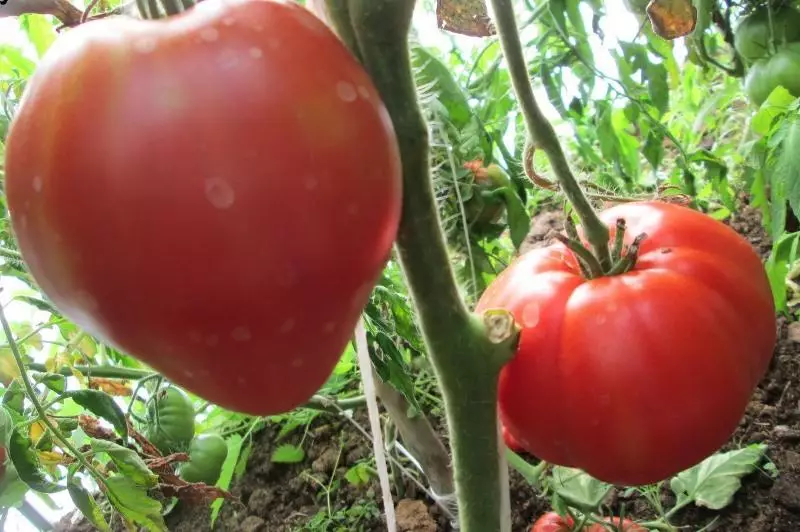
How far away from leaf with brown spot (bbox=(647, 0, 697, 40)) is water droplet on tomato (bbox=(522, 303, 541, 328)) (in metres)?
0.25

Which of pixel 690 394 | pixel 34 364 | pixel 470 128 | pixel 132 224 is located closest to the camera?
pixel 132 224

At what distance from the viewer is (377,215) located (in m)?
0.27

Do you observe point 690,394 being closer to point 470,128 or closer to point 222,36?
point 222,36

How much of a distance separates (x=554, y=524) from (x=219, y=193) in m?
0.76

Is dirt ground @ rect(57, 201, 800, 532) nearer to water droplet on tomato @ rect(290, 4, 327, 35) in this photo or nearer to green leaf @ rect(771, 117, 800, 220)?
green leaf @ rect(771, 117, 800, 220)

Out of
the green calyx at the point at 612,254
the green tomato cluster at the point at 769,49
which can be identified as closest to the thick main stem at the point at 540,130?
the green calyx at the point at 612,254

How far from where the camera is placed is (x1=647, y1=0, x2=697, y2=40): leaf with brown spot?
568 millimetres

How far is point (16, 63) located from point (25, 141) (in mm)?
681

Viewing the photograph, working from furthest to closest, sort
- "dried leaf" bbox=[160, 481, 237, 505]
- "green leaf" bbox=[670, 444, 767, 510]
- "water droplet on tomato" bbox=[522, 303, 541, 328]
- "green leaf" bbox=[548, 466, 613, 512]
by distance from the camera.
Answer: "green leaf" bbox=[670, 444, 767, 510] → "green leaf" bbox=[548, 466, 613, 512] → "dried leaf" bbox=[160, 481, 237, 505] → "water droplet on tomato" bbox=[522, 303, 541, 328]

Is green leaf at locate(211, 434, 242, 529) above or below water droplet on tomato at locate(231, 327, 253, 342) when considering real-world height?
below

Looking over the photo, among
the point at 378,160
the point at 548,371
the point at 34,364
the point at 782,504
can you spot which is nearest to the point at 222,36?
the point at 378,160

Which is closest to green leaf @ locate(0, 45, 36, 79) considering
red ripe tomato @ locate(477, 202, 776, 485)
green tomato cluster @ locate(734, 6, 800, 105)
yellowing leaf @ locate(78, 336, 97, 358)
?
yellowing leaf @ locate(78, 336, 97, 358)

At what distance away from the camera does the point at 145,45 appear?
0.85 feet

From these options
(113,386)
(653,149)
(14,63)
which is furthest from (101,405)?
(653,149)
